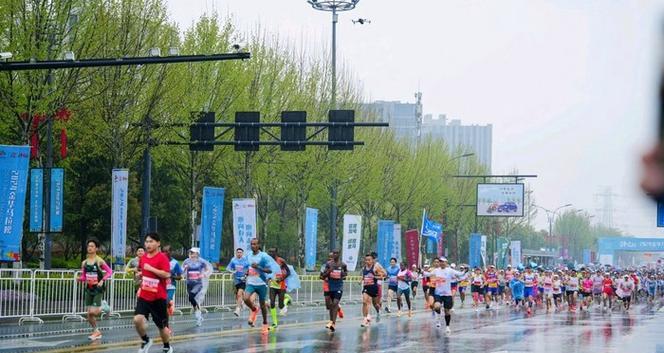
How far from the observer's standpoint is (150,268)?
1489cm

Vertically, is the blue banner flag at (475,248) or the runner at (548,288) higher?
the blue banner flag at (475,248)

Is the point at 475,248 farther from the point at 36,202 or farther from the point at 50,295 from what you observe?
the point at 50,295

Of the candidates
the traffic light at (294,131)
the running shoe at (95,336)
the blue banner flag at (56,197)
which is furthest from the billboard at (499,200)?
the running shoe at (95,336)

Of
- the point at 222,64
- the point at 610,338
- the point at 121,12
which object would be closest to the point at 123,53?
the point at 121,12

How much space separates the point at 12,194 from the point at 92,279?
19.5 feet

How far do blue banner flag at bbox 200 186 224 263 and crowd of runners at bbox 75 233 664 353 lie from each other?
3149mm

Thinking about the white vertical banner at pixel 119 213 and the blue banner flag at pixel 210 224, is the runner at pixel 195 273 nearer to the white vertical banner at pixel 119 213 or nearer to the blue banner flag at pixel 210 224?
the white vertical banner at pixel 119 213

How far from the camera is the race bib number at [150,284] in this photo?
1496 centimetres

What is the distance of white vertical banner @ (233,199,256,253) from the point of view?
38188mm

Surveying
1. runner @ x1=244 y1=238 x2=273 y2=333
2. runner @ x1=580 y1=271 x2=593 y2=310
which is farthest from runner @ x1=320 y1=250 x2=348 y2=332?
runner @ x1=580 y1=271 x2=593 y2=310

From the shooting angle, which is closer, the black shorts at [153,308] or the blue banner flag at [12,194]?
the black shorts at [153,308]

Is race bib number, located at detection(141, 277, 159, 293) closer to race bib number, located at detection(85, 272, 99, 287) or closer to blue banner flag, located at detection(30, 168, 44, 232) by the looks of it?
race bib number, located at detection(85, 272, 99, 287)

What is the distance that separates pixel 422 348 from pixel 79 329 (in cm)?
744

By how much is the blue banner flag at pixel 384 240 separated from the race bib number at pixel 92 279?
3628 cm
